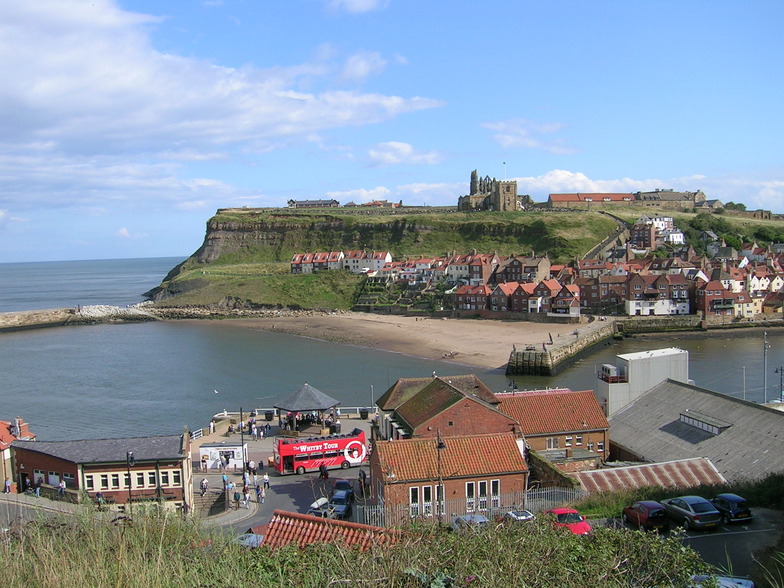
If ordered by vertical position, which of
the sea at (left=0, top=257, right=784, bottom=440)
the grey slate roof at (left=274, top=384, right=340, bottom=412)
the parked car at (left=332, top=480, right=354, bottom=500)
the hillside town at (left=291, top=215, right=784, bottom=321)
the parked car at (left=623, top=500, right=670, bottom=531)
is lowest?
the sea at (left=0, top=257, right=784, bottom=440)

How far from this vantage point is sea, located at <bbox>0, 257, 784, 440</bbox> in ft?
115

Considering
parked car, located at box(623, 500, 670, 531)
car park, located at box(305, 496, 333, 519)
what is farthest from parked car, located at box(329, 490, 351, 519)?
parked car, located at box(623, 500, 670, 531)

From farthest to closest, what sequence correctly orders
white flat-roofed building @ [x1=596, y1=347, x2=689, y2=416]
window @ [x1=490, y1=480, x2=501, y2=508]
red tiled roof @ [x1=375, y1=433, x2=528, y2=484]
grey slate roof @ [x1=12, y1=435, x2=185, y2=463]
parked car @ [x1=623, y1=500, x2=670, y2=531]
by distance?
1. white flat-roofed building @ [x1=596, y1=347, x2=689, y2=416]
2. grey slate roof @ [x1=12, y1=435, x2=185, y2=463]
3. window @ [x1=490, y1=480, x2=501, y2=508]
4. red tiled roof @ [x1=375, y1=433, x2=528, y2=484]
5. parked car @ [x1=623, y1=500, x2=670, y2=531]

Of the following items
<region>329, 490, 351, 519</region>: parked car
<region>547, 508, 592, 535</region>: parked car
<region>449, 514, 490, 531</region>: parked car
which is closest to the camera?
<region>449, 514, 490, 531</region>: parked car

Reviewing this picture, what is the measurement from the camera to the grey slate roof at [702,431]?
17.7m

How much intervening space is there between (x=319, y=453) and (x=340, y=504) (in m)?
5.04

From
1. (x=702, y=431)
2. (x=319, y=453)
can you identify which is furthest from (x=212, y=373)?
(x=702, y=431)

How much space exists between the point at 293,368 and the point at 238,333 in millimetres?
21313

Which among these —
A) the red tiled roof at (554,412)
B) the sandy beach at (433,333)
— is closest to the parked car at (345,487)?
the red tiled roof at (554,412)

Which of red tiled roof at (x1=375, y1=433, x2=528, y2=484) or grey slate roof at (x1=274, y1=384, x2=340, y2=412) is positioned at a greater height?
red tiled roof at (x1=375, y1=433, x2=528, y2=484)

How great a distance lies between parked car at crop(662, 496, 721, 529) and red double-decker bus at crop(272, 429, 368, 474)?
10830mm

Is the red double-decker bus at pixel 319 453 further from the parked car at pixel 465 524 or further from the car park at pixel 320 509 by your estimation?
the parked car at pixel 465 524

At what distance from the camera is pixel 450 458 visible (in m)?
15.8

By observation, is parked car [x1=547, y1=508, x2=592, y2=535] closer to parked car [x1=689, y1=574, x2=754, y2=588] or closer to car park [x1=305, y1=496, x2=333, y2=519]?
parked car [x1=689, y1=574, x2=754, y2=588]
